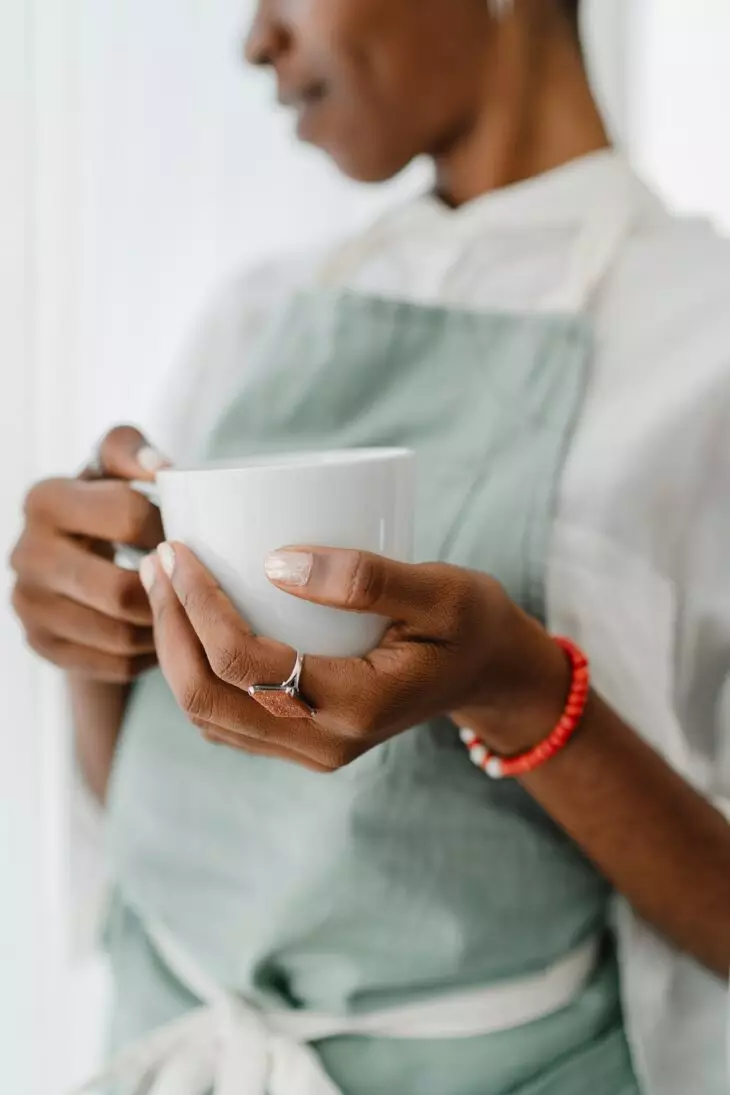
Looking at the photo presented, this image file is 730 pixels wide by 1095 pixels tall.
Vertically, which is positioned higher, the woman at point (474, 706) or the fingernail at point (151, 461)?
the fingernail at point (151, 461)

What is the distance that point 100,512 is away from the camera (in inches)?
17.1

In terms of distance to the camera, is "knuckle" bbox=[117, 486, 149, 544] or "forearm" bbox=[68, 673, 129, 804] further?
"forearm" bbox=[68, 673, 129, 804]

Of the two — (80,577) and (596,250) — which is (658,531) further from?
(80,577)

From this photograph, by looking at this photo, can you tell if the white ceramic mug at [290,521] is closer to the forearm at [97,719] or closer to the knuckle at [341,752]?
the knuckle at [341,752]

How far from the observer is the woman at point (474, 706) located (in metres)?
0.48

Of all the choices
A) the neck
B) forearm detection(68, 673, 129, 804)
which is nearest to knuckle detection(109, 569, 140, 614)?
forearm detection(68, 673, 129, 804)

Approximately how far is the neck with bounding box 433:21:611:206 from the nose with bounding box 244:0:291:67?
0.44 ft

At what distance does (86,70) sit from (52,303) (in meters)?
0.18

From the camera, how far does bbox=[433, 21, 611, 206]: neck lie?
0.65 m

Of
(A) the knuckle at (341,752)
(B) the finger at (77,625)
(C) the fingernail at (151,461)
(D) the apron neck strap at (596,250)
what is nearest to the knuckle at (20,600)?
(B) the finger at (77,625)

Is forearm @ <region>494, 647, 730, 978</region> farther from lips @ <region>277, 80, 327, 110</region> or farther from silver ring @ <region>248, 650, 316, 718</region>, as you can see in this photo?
lips @ <region>277, 80, 327, 110</region>

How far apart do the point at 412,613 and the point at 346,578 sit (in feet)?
0.14

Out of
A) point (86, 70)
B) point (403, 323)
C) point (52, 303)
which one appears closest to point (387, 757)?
point (403, 323)

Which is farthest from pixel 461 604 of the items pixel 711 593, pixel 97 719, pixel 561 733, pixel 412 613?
pixel 97 719
